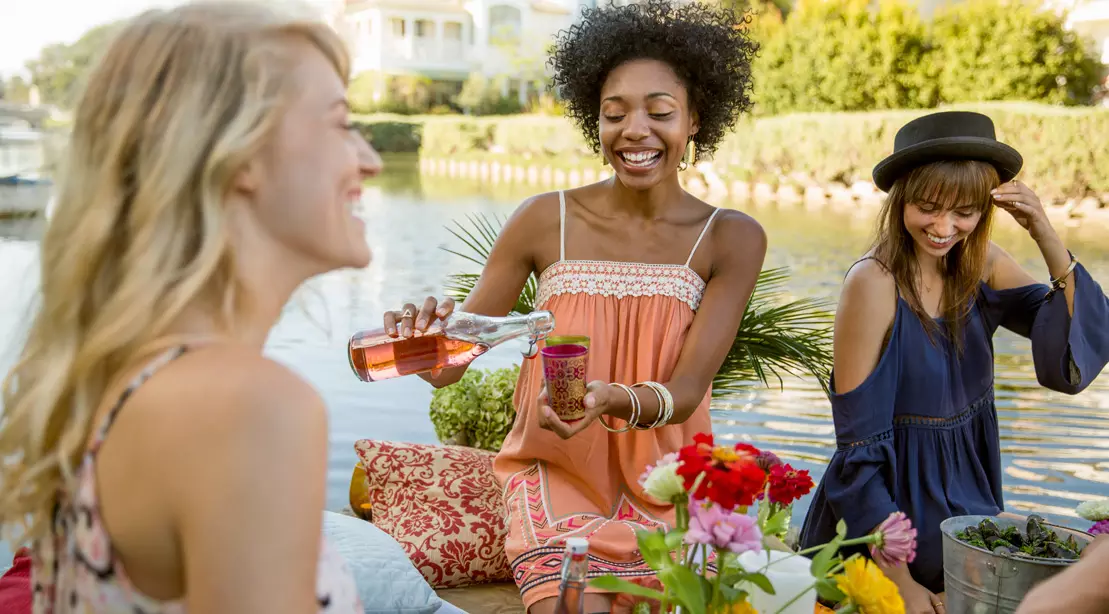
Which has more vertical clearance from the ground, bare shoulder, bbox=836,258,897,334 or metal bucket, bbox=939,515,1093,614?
bare shoulder, bbox=836,258,897,334

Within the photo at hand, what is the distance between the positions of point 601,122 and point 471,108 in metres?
42.0

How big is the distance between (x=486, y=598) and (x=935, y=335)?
1.66 m

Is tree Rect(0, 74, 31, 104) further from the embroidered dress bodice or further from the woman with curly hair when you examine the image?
the embroidered dress bodice

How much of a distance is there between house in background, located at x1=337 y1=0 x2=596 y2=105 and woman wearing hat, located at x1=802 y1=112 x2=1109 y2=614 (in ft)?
145

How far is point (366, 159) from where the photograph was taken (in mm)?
1262

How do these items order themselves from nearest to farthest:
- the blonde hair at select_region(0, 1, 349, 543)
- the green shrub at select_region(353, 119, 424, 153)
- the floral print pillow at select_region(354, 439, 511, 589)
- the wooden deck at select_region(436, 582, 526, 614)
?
the blonde hair at select_region(0, 1, 349, 543)
the wooden deck at select_region(436, 582, 526, 614)
the floral print pillow at select_region(354, 439, 511, 589)
the green shrub at select_region(353, 119, 424, 153)

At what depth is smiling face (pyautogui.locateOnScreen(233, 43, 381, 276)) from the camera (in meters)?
1.08

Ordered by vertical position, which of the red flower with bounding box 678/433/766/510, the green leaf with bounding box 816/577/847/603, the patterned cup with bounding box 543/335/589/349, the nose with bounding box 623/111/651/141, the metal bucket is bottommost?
the metal bucket

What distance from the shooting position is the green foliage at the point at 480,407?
4379 millimetres

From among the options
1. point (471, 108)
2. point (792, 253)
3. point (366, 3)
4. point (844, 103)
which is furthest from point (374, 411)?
point (366, 3)

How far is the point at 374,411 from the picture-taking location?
7.56 meters

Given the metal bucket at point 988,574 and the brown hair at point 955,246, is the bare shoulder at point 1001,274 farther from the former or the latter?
the metal bucket at point 988,574

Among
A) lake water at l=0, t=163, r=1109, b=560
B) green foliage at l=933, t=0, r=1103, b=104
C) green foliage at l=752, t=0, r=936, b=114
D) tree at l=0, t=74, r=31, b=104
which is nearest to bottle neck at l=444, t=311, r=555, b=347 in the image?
lake water at l=0, t=163, r=1109, b=560

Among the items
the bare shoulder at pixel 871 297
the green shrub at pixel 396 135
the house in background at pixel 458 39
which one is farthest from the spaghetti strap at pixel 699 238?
the house in background at pixel 458 39
